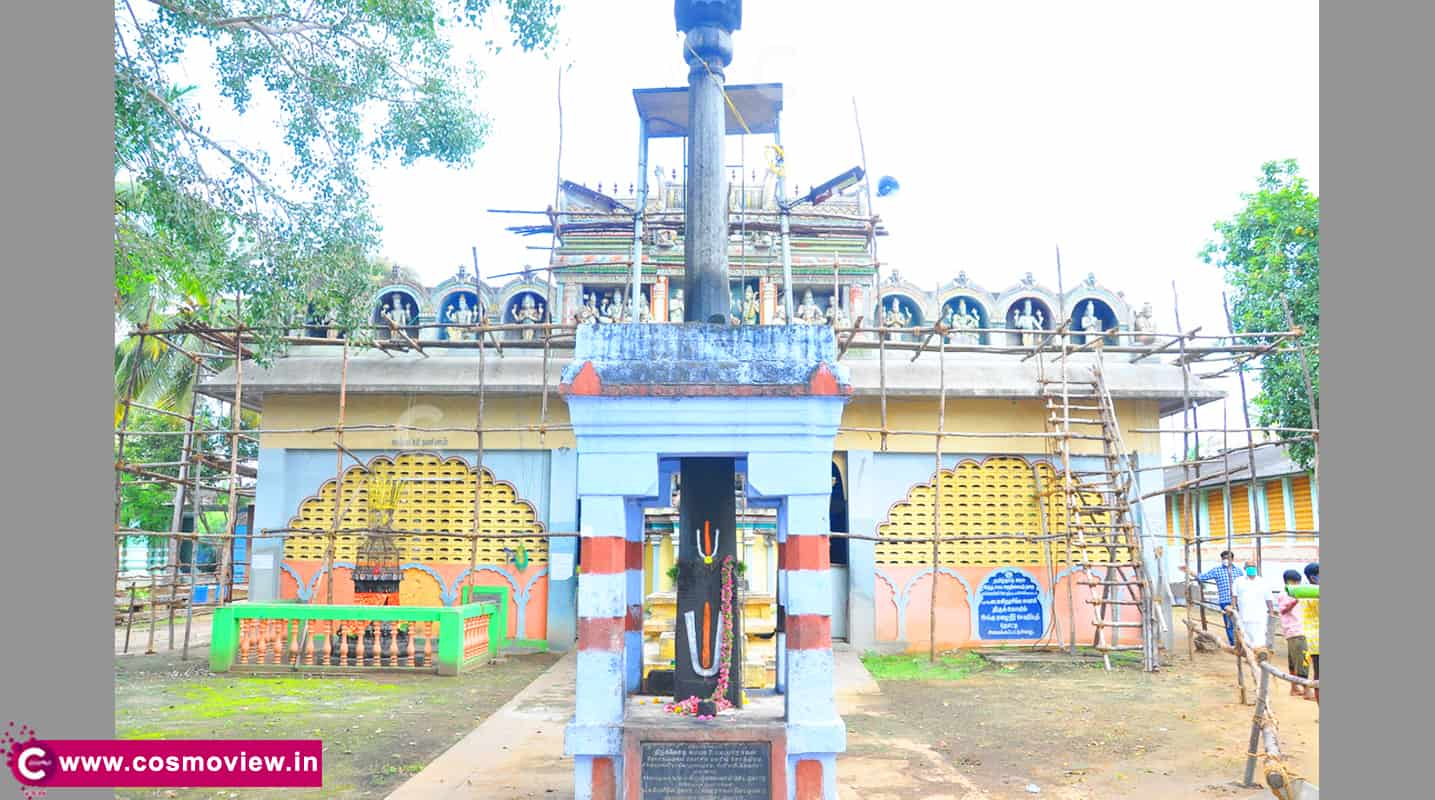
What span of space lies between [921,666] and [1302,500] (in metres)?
14.5

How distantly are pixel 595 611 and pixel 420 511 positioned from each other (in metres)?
10.1

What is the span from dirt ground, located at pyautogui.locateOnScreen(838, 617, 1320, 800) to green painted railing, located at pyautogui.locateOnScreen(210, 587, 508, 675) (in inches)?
213

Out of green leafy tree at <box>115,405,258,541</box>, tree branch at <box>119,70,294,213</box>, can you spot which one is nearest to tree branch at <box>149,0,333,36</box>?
tree branch at <box>119,70,294,213</box>

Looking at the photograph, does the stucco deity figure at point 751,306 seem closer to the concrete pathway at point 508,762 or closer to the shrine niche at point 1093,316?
the shrine niche at point 1093,316

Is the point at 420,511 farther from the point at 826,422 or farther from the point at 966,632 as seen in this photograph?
the point at 826,422

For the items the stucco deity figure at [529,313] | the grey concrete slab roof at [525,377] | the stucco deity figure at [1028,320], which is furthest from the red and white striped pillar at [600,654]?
the stucco deity figure at [1028,320]

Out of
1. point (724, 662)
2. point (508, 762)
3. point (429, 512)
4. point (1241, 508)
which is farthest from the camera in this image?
point (1241, 508)

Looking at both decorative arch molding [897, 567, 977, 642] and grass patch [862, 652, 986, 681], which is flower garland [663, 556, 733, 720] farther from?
decorative arch molding [897, 567, 977, 642]

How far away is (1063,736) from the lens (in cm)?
865

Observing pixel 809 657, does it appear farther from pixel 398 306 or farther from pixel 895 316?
pixel 398 306

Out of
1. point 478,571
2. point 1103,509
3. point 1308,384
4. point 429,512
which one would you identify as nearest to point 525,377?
point 429,512

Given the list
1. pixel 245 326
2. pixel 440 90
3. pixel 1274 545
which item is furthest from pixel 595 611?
pixel 1274 545

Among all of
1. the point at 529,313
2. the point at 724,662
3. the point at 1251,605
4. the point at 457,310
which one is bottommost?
the point at 1251,605

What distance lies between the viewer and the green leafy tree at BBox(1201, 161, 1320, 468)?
558 inches
